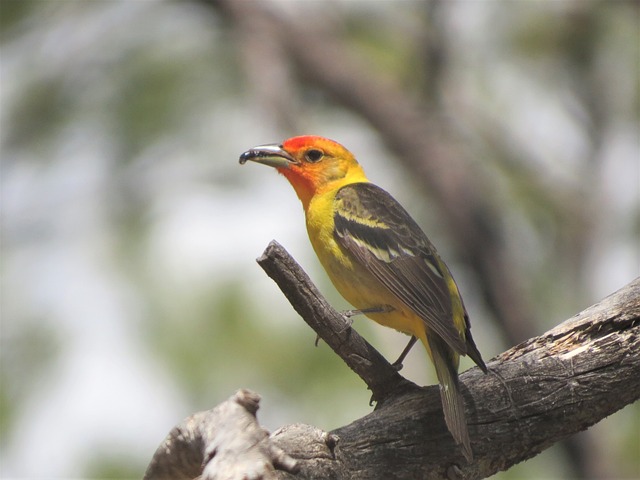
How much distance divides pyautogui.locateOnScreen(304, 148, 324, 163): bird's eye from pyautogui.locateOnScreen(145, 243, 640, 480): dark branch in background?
198cm

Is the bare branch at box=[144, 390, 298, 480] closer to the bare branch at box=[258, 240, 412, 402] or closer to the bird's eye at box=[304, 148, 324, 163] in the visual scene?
the bare branch at box=[258, 240, 412, 402]

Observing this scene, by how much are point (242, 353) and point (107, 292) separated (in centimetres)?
275

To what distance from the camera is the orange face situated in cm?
580

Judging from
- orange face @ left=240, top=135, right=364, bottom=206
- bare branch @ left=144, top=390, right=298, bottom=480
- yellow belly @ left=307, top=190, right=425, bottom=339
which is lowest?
bare branch @ left=144, top=390, right=298, bottom=480

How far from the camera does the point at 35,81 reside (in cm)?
1215

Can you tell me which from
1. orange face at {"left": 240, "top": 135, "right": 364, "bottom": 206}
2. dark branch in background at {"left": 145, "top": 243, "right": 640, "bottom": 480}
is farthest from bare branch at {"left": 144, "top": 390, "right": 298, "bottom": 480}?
orange face at {"left": 240, "top": 135, "right": 364, "bottom": 206}

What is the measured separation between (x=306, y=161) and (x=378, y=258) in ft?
3.79

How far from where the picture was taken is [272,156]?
19.2 feet

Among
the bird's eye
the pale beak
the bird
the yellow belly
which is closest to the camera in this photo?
the bird

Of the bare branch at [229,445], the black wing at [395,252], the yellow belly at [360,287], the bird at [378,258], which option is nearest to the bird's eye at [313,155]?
the bird at [378,258]

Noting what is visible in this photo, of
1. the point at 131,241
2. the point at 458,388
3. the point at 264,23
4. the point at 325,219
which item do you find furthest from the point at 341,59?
the point at 458,388

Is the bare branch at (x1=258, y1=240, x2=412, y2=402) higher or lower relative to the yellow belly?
lower

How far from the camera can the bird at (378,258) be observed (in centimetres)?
453

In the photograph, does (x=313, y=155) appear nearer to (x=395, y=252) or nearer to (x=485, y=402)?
(x=395, y=252)
